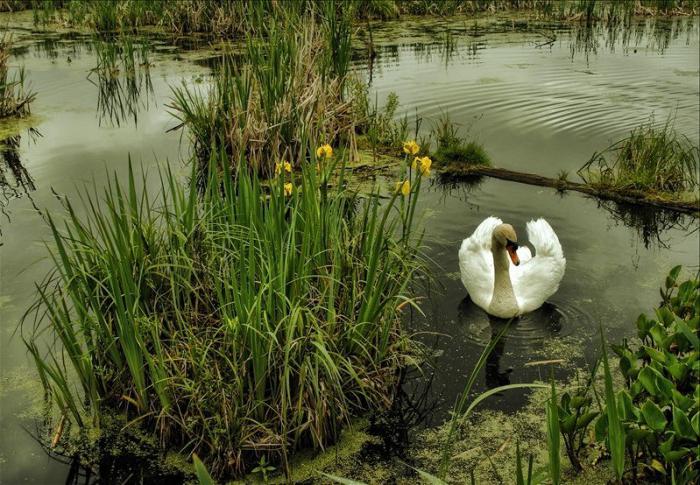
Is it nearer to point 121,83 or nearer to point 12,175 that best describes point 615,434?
point 12,175

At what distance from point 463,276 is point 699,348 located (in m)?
2.00

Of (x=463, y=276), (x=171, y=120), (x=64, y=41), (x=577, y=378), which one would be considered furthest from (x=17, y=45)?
(x=577, y=378)

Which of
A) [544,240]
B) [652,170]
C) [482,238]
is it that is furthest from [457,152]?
[544,240]

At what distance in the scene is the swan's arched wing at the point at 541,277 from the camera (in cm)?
447

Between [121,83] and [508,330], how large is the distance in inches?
289

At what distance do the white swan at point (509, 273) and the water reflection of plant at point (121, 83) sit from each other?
197 inches

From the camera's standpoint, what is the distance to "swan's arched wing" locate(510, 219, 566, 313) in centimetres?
447

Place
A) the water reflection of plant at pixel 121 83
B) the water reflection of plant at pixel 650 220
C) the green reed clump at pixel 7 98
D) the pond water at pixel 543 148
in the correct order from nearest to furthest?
the pond water at pixel 543 148
the water reflection of plant at pixel 650 220
the green reed clump at pixel 7 98
the water reflection of plant at pixel 121 83

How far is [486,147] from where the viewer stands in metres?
7.45

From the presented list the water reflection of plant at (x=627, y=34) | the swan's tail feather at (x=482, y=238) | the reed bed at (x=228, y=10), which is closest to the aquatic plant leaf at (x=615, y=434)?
the swan's tail feather at (x=482, y=238)

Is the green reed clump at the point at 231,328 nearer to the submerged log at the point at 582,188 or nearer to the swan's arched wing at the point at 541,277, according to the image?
the swan's arched wing at the point at 541,277

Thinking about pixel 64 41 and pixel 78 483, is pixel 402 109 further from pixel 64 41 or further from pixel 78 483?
pixel 64 41

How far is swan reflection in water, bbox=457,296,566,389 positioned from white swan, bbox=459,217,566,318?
6 cm

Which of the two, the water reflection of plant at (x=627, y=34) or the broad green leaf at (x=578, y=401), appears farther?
the water reflection of plant at (x=627, y=34)
